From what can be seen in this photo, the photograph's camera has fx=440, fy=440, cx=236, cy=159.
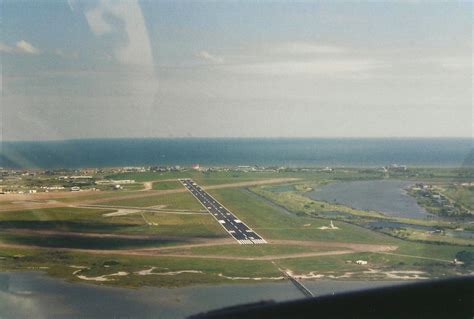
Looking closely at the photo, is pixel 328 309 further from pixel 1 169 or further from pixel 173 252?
pixel 1 169

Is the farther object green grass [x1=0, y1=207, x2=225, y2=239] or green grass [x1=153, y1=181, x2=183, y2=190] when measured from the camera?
green grass [x1=153, y1=181, x2=183, y2=190]

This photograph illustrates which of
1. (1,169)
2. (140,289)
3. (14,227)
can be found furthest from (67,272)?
(1,169)

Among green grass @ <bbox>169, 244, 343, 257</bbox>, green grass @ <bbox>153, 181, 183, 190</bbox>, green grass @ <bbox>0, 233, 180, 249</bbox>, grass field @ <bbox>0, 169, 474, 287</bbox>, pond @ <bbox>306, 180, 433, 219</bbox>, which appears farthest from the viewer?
green grass @ <bbox>153, 181, 183, 190</bbox>

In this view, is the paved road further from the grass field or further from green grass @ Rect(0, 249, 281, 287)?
green grass @ Rect(0, 249, 281, 287)

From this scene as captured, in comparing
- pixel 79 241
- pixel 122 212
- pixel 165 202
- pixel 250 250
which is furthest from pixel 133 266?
pixel 165 202

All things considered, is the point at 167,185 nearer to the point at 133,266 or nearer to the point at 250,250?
the point at 250,250

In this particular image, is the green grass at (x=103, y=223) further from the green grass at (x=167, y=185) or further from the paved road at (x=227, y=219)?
the green grass at (x=167, y=185)

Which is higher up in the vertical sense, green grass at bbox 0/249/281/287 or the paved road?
the paved road

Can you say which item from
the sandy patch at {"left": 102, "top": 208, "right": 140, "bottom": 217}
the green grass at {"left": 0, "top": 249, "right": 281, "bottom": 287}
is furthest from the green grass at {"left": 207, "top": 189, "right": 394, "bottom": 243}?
the sandy patch at {"left": 102, "top": 208, "right": 140, "bottom": 217}
